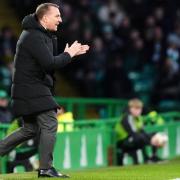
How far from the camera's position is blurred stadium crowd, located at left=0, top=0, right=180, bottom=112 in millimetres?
20578

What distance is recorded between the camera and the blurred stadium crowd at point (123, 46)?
20578mm

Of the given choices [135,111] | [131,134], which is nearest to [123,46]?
[135,111]

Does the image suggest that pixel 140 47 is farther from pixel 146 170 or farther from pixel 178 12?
pixel 146 170

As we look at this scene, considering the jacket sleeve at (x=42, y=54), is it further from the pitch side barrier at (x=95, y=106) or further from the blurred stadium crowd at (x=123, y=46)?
the blurred stadium crowd at (x=123, y=46)

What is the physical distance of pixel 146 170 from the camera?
1224 centimetres

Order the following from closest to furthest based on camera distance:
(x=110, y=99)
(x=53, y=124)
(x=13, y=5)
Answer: (x=53, y=124) < (x=110, y=99) < (x=13, y=5)

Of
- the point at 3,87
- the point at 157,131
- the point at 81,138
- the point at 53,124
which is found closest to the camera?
the point at 53,124

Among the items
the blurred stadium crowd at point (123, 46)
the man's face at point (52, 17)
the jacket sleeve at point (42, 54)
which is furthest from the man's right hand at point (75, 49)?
the blurred stadium crowd at point (123, 46)

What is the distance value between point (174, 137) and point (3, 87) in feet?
12.2

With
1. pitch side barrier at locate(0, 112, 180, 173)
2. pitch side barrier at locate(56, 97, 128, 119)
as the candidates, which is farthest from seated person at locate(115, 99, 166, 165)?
pitch side barrier at locate(56, 97, 128, 119)

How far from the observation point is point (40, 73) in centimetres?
984

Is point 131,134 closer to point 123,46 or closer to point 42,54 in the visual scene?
point 123,46

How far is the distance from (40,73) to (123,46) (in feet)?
38.6

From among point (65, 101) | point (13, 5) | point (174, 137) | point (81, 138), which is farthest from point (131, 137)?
point (13, 5)
